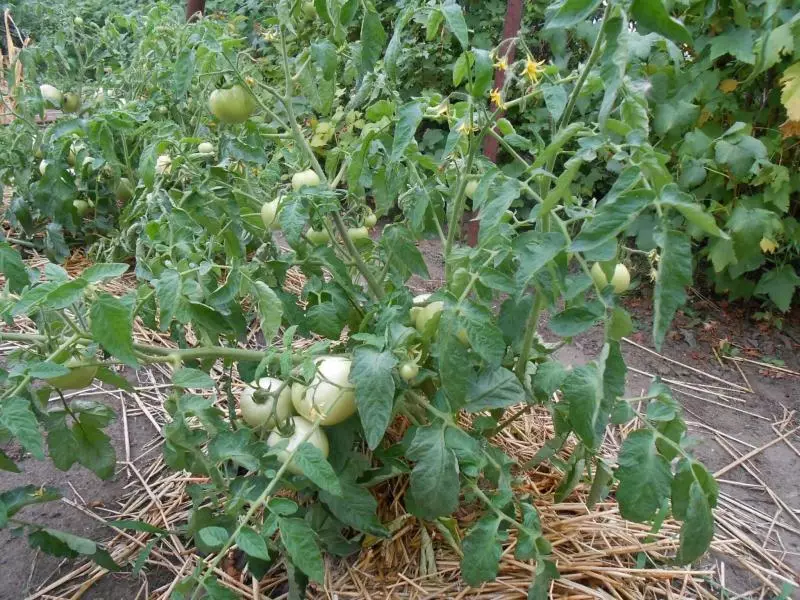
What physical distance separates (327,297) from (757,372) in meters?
2.04

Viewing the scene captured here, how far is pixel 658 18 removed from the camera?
708 mm

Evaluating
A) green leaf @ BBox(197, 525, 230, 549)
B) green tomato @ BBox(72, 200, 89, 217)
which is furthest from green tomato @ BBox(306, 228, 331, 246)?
green tomato @ BBox(72, 200, 89, 217)

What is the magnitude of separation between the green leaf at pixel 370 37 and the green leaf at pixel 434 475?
62 cm

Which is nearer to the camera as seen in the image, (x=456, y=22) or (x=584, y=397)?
(x=584, y=397)

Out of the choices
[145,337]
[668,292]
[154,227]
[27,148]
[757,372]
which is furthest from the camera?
[27,148]

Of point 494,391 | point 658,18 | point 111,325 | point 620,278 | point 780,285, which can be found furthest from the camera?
point 780,285

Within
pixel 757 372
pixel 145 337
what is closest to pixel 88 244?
pixel 145 337

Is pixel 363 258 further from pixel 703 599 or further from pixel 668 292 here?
pixel 703 599

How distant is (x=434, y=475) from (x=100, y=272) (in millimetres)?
545

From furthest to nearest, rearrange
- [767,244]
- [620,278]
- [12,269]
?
[767,244] < [620,278] < [12,269]

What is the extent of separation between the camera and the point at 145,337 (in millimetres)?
2215

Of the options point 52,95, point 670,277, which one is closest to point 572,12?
point 670,277

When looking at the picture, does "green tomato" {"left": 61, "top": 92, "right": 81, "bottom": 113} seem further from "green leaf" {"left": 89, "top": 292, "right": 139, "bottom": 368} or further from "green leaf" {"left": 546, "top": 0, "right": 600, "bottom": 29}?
"green leaf" {"left": 546, "top": 0, "right": 600, "bottom": 29}

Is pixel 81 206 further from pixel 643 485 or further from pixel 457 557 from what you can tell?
pixel 643 485
